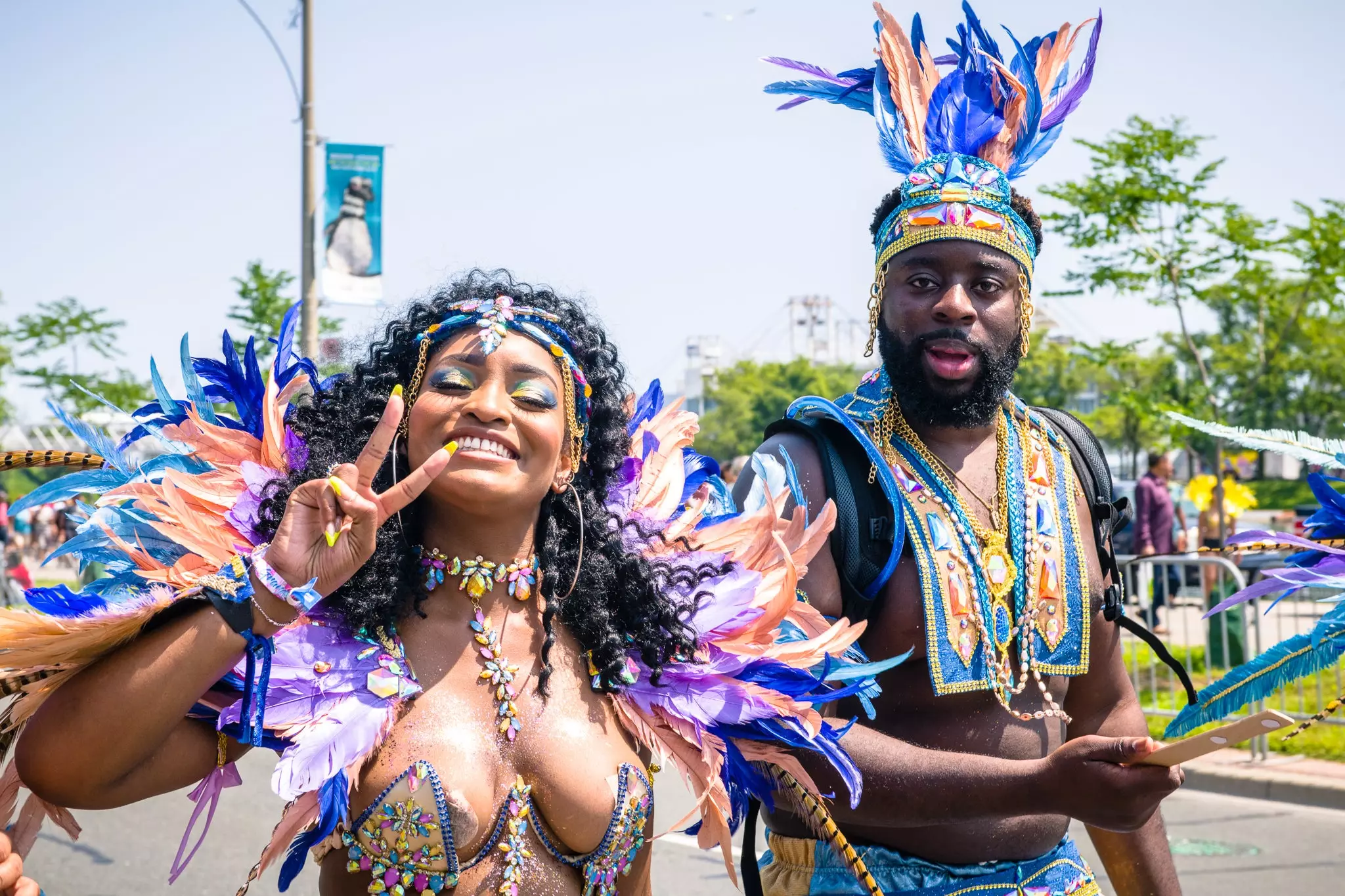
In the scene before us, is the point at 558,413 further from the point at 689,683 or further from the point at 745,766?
the point at 745,766

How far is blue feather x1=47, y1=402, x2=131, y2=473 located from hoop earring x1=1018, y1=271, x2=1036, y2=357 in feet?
6.56

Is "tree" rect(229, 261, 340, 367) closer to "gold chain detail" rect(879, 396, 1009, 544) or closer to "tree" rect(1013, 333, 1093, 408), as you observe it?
"gold chain detail" rect(879, 396, 1009, 544)

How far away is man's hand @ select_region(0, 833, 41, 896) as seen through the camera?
226 cm

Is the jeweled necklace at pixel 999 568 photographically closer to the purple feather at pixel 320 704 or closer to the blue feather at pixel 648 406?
the blue feather at pixel 648 406

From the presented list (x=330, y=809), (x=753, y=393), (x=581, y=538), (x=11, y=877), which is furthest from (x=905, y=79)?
(x=753, y=393)

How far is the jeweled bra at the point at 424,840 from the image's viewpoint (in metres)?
2.29

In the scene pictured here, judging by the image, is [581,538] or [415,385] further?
[581,538]

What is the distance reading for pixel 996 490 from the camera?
3131mm

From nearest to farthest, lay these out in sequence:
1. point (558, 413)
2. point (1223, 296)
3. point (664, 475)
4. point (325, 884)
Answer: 1. point (325, 884)
2. point (558, 413)
3. point (664, 475)
4. point (1223, 296)

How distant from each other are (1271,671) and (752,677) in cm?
98

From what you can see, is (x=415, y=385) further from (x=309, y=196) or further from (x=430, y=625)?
(x=309, y=196)

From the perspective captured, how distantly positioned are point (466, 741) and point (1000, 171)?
6.11ft

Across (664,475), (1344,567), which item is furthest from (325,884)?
(1344,567)

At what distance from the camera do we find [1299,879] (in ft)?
20.0
